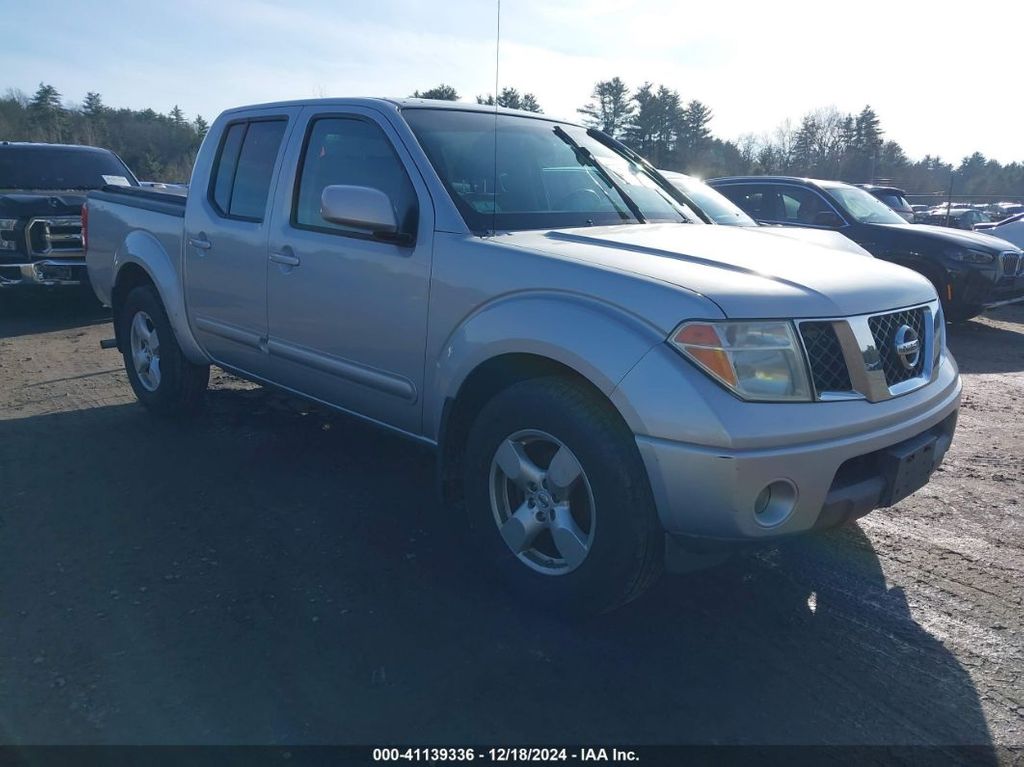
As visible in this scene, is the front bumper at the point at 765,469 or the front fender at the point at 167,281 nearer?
the front bumper at the point at 765,469

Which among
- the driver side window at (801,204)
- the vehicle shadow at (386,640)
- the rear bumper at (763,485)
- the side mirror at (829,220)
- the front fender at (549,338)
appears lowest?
the vehicle shadow at (386,640)

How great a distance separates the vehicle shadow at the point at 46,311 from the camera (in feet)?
30.7

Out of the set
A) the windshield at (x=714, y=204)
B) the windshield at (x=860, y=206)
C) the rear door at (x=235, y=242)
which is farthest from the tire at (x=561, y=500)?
the windshield at (x=860, y=206)

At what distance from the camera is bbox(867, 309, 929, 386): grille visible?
298 cm

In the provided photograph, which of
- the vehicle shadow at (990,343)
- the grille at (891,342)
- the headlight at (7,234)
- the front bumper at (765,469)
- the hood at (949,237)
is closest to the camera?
the front bumper at (765,469)

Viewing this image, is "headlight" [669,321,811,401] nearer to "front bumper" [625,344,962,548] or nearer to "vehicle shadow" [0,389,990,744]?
"front bumper" [625,344,962,548]

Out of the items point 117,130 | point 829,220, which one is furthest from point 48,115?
point 829,220

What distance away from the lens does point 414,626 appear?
3.13 metres

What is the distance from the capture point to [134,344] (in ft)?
19.3

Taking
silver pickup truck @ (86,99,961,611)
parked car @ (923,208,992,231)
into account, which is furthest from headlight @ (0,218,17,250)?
parked car @ (923,208,992,231)

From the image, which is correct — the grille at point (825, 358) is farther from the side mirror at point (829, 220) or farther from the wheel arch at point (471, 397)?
the side mirror at point (829, 220)

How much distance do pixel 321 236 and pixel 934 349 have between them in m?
2.80

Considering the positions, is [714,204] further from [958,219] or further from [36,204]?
[958,219]

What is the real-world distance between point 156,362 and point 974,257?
8762mm
